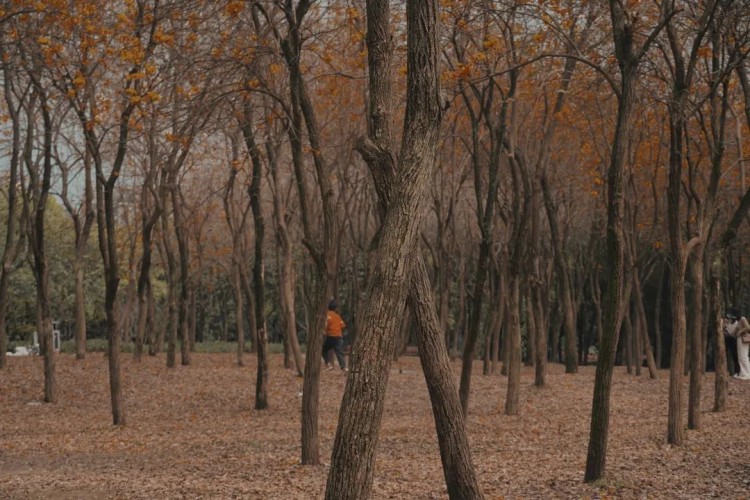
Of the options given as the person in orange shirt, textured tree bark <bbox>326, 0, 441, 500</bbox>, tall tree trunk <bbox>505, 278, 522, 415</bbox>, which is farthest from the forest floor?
textured tree bark <bbox>326, 0, 441, 500</bbox>

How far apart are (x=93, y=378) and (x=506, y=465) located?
12.1 m

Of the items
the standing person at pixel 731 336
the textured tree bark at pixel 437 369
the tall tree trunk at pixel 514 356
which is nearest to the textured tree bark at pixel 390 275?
the textured tree bark at pixel 437 369

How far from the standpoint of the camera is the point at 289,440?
13383 millimetres

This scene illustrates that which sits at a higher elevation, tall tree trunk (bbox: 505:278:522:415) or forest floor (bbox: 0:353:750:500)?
tall tree trunk (bbox: 505:278:522:415)

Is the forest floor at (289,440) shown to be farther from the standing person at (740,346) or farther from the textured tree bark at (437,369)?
the textured tree bark at (437,369)

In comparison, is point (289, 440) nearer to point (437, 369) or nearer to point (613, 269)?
point (613, 269)

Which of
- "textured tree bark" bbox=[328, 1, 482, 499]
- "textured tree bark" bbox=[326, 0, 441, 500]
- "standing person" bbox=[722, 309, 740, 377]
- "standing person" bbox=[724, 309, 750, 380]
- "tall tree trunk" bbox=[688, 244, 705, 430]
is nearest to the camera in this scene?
"textured tree bark" bbox=[326, 0, 441, 500]

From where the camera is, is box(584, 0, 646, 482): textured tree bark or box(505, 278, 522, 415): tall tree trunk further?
box(505, 278, 522, 415): tall tree trunk

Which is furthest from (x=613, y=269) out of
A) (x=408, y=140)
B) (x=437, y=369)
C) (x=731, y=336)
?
(x=731, y=336)

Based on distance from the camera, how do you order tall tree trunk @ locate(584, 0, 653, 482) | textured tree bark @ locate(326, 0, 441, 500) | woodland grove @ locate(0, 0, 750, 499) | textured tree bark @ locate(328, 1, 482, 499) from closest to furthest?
textured tree bark @ locate(326, 0, 441, 500)
woodland grove @ locate(0, 0, 750, 499)
textured tree bark @ locate(328, 1, 482, 499)
tall tree trunk @ locate(584, 0, 653, 482)

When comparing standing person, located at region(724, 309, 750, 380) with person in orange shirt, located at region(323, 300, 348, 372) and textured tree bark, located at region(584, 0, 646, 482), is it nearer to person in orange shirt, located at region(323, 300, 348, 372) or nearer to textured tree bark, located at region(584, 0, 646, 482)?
person in orange shirt, located at region(323, 300, 348, 372)

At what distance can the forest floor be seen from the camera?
9305 millimetres

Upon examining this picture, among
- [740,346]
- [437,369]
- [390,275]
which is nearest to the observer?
[390,275]

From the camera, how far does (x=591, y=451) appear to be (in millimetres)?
8961
